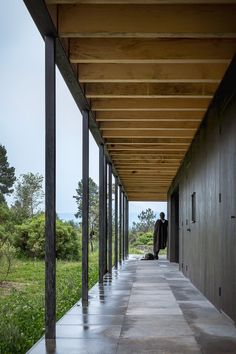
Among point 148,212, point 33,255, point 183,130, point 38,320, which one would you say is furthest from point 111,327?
point 148,212

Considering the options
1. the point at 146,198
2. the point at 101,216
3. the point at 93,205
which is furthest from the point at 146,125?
the point at 93,205

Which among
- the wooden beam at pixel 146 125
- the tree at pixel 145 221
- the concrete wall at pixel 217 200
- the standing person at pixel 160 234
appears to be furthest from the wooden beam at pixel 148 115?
the tree at pixel 145 221

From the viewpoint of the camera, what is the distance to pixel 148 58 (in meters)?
4.99

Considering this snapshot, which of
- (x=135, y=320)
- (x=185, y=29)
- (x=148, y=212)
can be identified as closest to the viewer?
(x=185, y=29)

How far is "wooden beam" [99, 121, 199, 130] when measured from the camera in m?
8.22

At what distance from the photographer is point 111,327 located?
495cm

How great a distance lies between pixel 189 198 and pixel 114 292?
3074mm

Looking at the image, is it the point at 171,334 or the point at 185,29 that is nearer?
the point at 185,29

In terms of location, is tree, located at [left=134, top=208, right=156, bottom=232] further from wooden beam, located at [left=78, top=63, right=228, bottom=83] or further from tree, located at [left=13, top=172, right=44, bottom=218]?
wooden beam, located at [left=78, top=63, right=228, bottom=83]

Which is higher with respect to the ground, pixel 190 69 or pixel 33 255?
pixel 190 69

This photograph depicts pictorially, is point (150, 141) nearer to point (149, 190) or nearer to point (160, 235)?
point (149, 190)

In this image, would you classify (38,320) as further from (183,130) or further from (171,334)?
(183,130)

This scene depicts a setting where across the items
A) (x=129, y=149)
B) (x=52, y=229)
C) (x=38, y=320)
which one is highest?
(x=129, y=149)

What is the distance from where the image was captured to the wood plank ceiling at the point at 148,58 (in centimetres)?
430
